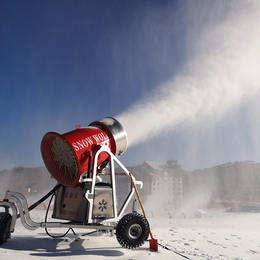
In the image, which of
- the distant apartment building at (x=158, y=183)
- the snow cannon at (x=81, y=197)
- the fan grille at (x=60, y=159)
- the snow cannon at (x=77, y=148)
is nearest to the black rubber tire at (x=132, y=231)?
the snow cannon at (x=81, y=197)

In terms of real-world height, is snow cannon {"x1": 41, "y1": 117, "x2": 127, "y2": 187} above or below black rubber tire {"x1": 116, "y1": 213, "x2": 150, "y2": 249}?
above

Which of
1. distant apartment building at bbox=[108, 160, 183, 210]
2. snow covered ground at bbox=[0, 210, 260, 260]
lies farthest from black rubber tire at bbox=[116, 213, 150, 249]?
distant apartment building at bbox=[108, 160, 183, 210]

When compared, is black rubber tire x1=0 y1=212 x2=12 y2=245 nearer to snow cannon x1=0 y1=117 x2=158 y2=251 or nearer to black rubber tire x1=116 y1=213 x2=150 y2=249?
snow cannon x1=0 y1=117 x2=158 y2=251

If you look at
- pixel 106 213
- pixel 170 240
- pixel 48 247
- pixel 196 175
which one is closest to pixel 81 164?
pixel 106 213

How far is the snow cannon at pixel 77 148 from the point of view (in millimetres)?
6364

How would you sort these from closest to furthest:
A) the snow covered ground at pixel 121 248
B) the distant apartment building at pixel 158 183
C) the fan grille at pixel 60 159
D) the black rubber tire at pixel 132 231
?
the snow covered ground at pixel 121 248 < the black rubber tire at pixel 132 231 < the fan grille at pixel 60 159 < the distant apartment building at pixel 158 183

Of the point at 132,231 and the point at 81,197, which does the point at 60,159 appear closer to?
the point at 81,197

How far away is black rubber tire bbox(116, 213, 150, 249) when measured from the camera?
19.6ft

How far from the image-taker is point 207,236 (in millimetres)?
8812

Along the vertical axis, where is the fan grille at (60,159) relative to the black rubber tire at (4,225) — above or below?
above

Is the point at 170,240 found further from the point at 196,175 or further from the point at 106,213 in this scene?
the point at 196,175

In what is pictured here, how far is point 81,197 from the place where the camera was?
6.53 m

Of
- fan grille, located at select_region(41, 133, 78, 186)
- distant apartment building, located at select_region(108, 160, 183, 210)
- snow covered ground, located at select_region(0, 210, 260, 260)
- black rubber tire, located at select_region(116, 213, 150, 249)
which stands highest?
distant apartment building, located at select_region(108, 160, 183, 210)

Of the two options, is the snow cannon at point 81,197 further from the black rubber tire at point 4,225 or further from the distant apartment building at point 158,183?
the distant apartment building at point 158,183
